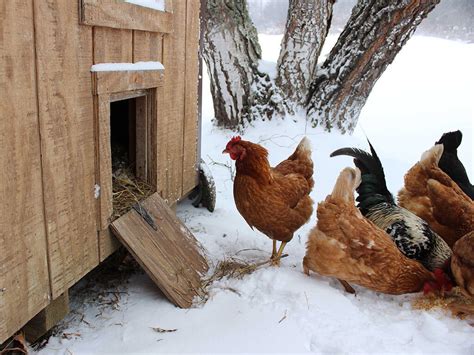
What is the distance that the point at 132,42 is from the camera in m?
2.26

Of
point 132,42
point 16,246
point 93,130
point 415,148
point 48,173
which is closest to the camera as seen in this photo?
point 16,246

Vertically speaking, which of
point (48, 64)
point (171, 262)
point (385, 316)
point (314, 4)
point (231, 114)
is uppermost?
point (314, 4)

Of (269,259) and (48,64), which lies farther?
(269,259)

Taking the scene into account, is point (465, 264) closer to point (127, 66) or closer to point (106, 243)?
point (106, 243)

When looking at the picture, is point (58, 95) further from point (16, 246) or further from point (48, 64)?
point (16, 246)

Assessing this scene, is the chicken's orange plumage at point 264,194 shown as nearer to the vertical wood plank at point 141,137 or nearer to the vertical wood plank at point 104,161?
the vertical wood plank at point 141,137

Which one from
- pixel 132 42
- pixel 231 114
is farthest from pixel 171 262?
pixel 231 114

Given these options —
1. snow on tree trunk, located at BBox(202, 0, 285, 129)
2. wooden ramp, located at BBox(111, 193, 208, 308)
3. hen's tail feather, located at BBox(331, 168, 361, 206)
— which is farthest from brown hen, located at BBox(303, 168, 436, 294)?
snow on tree trunk, located at BBox(202, 0, 285, 129)

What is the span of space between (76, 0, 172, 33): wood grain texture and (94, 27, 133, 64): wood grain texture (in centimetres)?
4

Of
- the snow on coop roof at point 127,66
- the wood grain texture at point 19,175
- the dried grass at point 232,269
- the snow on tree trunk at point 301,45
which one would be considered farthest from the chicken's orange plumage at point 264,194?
the snow on tree trunk at point 301,45

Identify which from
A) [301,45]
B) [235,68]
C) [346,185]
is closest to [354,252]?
[346,185]

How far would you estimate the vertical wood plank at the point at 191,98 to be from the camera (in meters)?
3.06

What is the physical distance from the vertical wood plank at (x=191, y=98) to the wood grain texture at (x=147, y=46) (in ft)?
1.65

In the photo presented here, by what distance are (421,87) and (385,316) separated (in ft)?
36.2
